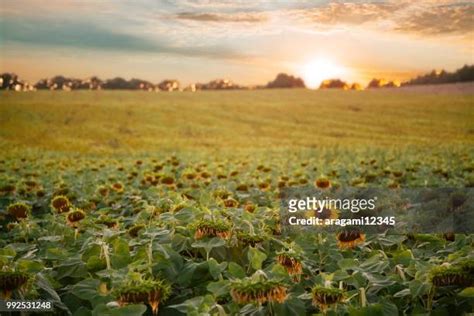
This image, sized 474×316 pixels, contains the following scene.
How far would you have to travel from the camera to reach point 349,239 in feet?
6.84

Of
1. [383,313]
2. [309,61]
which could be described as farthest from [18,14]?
[383,313]

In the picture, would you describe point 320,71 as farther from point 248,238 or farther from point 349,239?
point 248,238

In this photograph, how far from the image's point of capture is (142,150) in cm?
1086

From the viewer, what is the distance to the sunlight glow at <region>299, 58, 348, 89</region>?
8.30 m

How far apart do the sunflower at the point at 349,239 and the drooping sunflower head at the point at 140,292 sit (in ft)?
2.57

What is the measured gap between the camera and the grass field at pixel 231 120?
10734 mm

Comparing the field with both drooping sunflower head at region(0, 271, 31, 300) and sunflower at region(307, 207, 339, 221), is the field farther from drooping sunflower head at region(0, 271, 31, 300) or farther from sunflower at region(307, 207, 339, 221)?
sunflower at region(307, 207, 339, 221)

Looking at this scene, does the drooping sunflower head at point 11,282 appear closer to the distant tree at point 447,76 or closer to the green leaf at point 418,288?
the green leaf at point 418,288

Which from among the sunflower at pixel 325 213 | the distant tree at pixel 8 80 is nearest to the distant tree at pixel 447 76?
the distant tree at pixel 8 80

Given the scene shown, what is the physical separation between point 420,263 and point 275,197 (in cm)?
212

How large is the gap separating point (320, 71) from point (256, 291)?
316 inches

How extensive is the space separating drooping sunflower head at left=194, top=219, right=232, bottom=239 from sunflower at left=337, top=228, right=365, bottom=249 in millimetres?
474

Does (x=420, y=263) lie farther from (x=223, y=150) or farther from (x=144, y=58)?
(x=223, y=150)

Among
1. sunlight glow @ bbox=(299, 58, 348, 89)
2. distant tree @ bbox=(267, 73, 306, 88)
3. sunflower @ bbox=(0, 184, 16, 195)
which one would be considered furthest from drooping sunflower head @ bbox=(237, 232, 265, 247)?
distant tree @ bbox=(267, 73, 306, 88)
